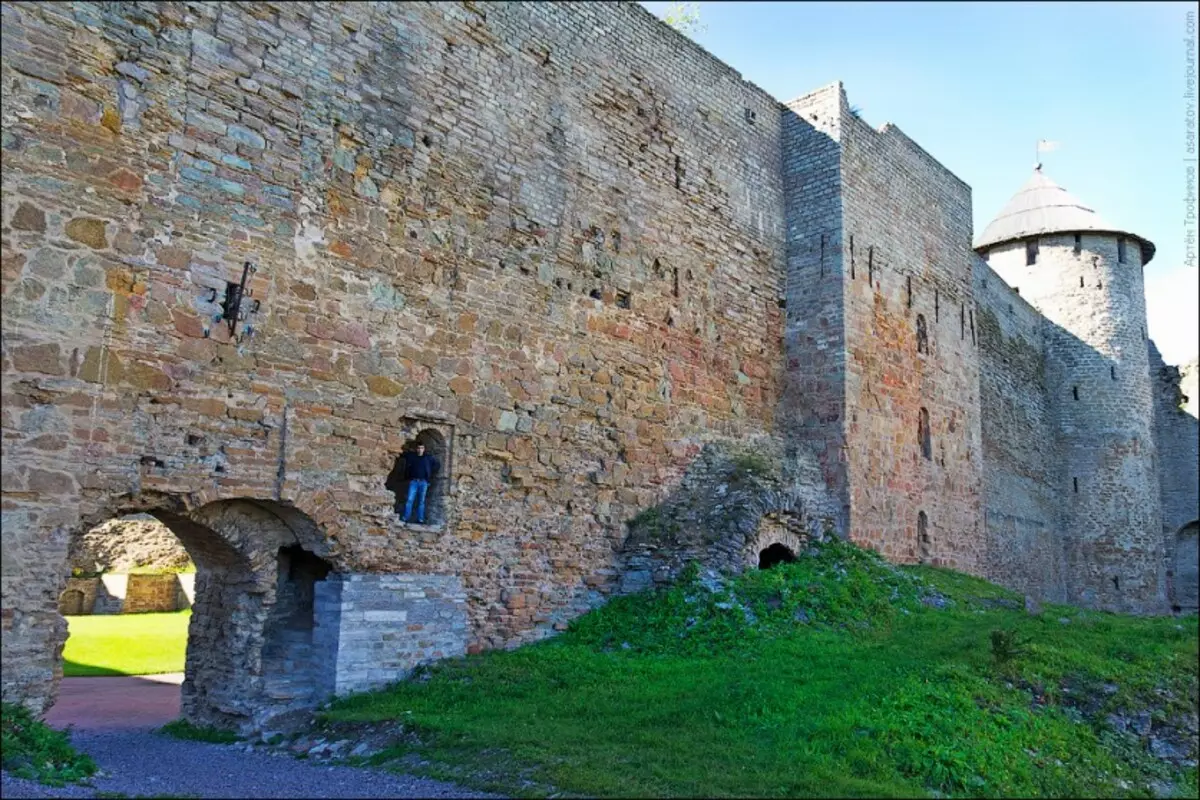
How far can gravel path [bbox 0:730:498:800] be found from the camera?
6547 millimetres

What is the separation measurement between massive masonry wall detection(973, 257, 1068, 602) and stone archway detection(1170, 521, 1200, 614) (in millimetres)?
5299

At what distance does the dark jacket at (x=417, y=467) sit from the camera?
10242 mm

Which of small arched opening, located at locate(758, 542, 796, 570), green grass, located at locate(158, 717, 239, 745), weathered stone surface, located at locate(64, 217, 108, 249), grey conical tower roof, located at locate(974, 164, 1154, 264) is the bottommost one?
green grass, located at locate(158, 717, 239, 745)

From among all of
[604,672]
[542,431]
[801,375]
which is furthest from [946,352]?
[604,672]

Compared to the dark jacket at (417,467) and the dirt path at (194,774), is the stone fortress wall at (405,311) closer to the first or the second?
the dark jacket at (417,467)

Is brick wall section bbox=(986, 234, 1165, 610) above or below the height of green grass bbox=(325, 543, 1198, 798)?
above

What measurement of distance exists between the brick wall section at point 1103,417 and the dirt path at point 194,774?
74.6 feet

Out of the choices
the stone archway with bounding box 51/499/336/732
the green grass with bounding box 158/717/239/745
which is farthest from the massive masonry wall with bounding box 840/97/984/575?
the green grass with bounding box 158/717/239/745

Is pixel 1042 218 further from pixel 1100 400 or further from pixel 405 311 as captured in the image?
pixel 405 311

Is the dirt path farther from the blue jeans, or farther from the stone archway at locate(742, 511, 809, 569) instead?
the stone archway at locate(742, 511, 809, 569)

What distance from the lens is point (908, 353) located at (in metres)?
17.3

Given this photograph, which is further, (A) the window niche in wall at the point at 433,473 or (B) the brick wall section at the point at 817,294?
(B) the brick wall section at the point at 817,294

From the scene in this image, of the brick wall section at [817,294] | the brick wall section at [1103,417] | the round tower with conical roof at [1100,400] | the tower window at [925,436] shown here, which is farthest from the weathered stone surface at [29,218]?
the brick wall section at [1103,417]

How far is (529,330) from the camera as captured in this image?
456 inches
